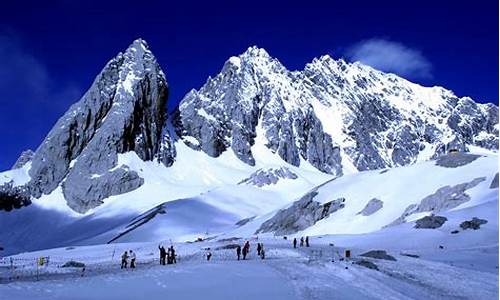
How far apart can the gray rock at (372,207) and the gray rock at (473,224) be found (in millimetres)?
29395

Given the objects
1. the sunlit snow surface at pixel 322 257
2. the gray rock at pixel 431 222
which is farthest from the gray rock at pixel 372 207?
the gray rock at pixel 431 222

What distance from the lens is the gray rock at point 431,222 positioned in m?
72.1

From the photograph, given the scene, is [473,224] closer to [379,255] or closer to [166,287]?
[379,255]

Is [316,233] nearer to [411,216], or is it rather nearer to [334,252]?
[411,216]

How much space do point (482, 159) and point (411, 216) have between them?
2593 cm

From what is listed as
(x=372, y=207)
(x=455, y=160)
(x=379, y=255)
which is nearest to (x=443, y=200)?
(x=372, y=207)

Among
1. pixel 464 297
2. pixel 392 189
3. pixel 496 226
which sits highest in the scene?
pixel 392 189

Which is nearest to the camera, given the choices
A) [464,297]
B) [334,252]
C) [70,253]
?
[464,297]

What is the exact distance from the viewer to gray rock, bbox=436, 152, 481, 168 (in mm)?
106500

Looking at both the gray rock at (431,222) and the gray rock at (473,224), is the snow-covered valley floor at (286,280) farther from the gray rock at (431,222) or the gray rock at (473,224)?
the gray rock at (431,222)

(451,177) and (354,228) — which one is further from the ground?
(451,177)

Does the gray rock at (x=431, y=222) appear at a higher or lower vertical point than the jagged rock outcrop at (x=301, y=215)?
lower

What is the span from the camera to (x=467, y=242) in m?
64.2

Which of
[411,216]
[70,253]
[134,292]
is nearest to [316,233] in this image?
[411,216]
